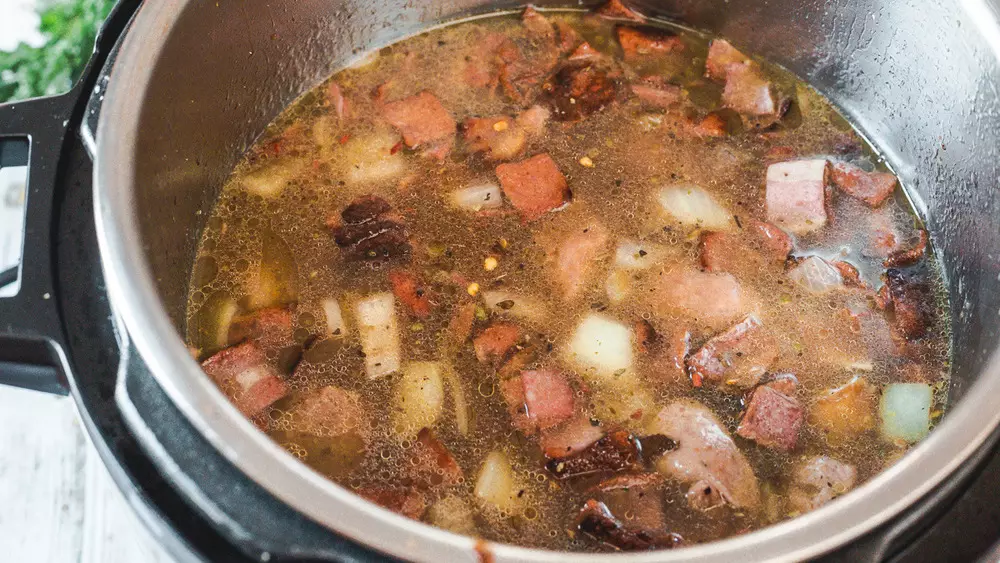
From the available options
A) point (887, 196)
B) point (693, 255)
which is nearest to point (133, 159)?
point (693, 255)

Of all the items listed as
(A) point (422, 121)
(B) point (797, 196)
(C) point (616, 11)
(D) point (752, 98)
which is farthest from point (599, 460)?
(C) point (616, 11)

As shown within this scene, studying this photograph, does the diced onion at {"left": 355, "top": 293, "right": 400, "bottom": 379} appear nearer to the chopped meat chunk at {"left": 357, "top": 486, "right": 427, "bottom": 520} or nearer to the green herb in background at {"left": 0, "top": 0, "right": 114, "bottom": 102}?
the chopped meat chunk at {"left": 357, "top": 486, "right": 427, "bottom": 520}

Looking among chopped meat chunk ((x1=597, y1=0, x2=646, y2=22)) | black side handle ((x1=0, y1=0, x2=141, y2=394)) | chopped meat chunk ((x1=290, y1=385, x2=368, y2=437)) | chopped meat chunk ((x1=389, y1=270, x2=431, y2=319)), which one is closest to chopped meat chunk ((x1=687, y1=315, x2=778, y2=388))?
chopped meat chunk ((x1=389, y1=270, x2=431, y2=319))

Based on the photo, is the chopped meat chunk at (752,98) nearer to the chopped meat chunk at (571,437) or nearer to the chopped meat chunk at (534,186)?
the chopped meat chunk at (534,186)

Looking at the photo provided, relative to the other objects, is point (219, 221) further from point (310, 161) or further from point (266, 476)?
point (266, 476)

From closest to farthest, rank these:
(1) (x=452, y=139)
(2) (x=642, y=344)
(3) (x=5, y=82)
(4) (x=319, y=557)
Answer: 1. (4) (x=319, y=557)
2. (2) (x=642, y=344)
3. (1) (x=452, y=139)
4. (3) (x=5, y=82)

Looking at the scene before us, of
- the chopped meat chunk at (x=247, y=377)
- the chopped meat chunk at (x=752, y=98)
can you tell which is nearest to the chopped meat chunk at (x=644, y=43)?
the chopped meat chunk at (x=752, y=98)
